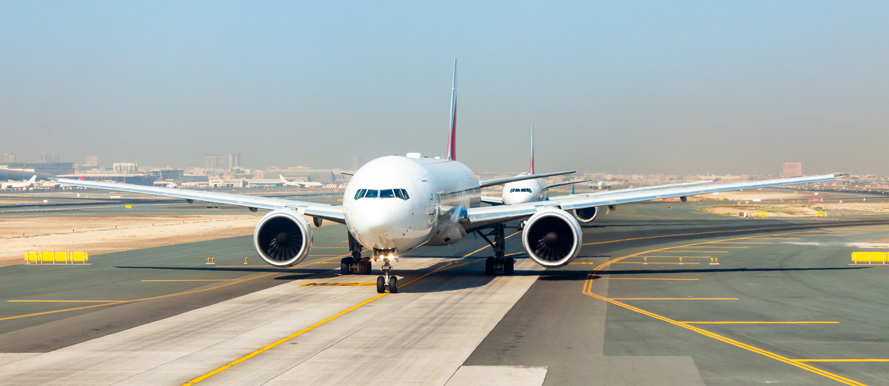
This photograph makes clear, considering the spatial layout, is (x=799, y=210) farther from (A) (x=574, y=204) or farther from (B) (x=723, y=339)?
(B) (x=723, y=339)

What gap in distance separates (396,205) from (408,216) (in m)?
0.65

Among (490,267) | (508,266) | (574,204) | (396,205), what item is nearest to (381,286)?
(396,205)

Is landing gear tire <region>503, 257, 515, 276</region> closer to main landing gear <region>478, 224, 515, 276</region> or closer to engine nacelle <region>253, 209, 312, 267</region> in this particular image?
main landing gear <region>478, 224, 515, 276</region>

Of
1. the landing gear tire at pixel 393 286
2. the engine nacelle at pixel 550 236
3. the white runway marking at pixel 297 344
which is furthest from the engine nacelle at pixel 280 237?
the engine nacelle at pixel 550 236

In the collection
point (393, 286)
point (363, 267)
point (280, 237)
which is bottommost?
point (393, 286)

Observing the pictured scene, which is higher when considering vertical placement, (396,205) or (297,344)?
(396,205)

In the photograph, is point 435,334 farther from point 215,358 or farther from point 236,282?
point 236,282

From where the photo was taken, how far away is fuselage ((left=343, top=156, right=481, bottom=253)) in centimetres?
2677

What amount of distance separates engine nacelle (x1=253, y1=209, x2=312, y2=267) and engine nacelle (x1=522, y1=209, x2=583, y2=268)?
8988 millimetres

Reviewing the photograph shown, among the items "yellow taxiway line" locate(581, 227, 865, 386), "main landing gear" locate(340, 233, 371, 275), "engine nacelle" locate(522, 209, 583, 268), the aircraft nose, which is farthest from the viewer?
"main landing gear" locate(340, 233, 371, 275)

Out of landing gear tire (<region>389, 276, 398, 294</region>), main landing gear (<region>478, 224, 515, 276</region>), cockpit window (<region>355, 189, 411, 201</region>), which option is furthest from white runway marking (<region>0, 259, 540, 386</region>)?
main landing gear (<region>478, 224, 515, 276</region>)

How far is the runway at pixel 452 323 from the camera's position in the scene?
1617 centimetres

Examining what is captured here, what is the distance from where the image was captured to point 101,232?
209 ft

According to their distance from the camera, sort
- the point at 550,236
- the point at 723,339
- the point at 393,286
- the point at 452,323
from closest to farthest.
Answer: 1. the point at 723,339
2. the point at 452,323
3. the point at 393,286
4. the point at 550,236
